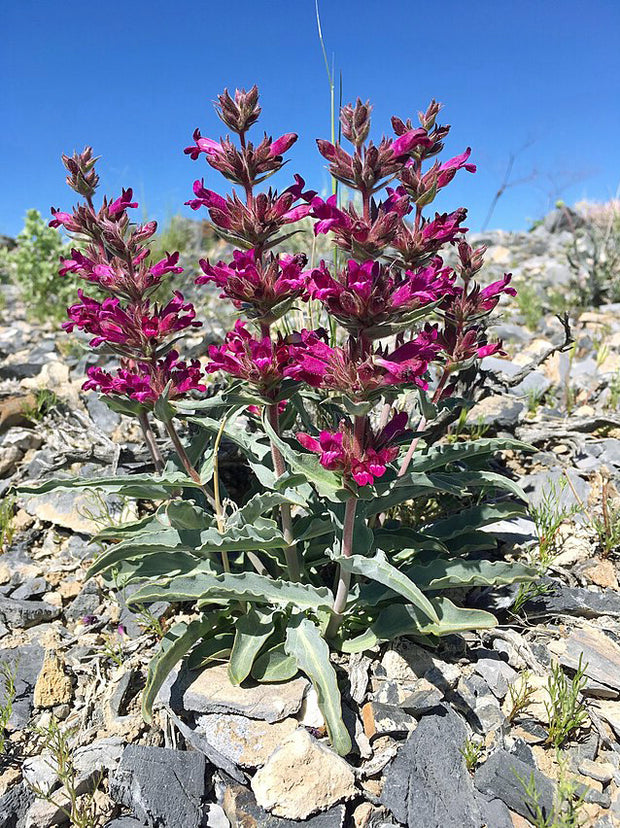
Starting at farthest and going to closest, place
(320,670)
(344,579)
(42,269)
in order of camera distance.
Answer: (42,269) → (344,579) → (320,670)

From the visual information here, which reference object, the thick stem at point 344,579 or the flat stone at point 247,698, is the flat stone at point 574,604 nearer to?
the thick stem at point 344,579

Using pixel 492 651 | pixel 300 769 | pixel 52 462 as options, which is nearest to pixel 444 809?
pixel 300 769

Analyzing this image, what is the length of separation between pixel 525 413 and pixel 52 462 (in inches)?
153

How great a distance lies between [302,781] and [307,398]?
64.6 inches

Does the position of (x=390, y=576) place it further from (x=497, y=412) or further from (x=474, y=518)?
(x=497, y=412)

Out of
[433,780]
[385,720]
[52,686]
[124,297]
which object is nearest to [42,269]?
[124,297]

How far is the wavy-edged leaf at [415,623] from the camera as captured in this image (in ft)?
8.38

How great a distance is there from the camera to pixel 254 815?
236 centimetres

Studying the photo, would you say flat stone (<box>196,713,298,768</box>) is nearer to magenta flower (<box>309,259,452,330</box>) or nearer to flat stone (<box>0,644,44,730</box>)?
flat stone (<box>0,644,44,730</box>)

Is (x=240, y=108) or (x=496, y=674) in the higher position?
(x=240, y=108)

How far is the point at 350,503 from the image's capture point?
8.13 ft

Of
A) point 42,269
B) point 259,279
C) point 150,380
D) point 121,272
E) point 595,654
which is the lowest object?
point 595,654

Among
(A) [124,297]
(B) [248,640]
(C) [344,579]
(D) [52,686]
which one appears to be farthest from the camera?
(D) [52,686]

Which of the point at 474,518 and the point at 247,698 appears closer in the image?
the point at 247,698
